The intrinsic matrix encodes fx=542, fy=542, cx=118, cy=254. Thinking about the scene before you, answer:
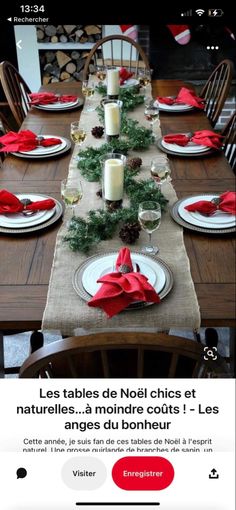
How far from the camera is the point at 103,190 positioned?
1.00 metres

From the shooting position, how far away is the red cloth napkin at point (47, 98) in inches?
62.0

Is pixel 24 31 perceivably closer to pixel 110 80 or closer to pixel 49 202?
pixel 110 80

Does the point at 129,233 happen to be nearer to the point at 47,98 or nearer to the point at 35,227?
the point at 35,227

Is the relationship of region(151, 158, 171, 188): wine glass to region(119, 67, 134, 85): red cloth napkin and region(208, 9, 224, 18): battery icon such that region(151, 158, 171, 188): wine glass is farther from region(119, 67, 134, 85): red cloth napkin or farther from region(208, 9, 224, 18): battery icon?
region(119, 67, 134, 85): red cloth napkin

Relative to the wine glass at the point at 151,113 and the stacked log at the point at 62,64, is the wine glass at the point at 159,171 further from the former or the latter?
the stacked log at the point at 62,64

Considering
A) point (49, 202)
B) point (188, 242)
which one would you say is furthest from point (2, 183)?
point (188, 242)

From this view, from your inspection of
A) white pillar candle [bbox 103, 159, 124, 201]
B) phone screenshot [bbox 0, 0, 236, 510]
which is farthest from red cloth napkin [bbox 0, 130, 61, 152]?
white pillar candle [bbox 103, 159, 124, 201]

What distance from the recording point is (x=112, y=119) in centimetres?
126

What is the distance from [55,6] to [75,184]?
0.31 meters

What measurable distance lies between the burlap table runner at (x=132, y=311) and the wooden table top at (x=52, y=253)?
0.04ft

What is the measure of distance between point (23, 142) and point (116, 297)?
2.14 ft

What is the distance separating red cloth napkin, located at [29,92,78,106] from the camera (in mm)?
1575

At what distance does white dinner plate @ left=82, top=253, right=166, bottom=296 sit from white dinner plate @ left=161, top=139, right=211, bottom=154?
18.4 inches

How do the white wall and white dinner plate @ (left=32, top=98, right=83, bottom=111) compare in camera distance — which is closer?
white dinner plate @ (left=32, top=98, right=83, bottom=111)
